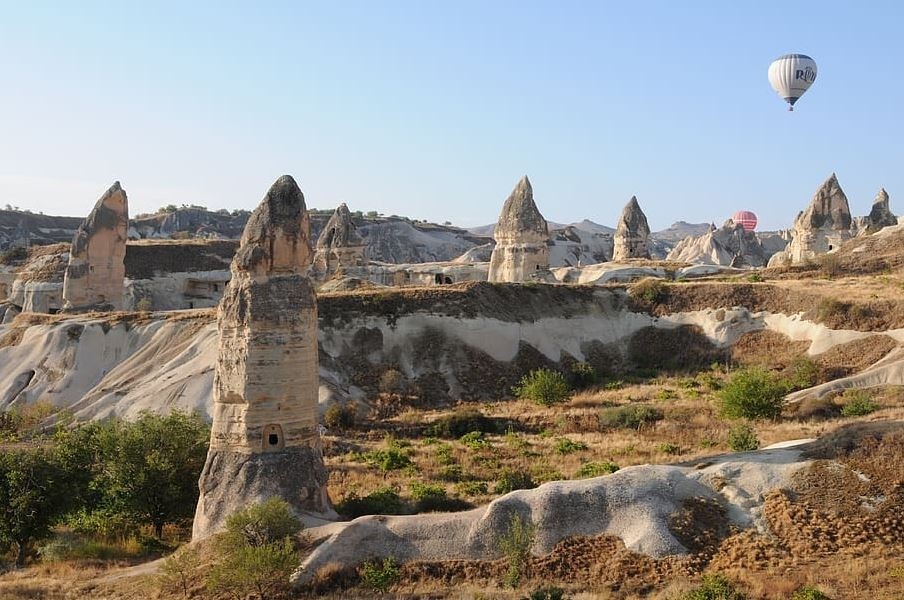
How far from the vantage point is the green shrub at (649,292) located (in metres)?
35.1

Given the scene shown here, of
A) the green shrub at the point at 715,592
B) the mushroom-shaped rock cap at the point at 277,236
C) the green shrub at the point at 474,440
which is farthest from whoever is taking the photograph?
the green shrub at the point at 474,440

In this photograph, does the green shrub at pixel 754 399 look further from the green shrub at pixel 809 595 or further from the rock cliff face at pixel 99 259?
the rock cliff face at pixel 99 259

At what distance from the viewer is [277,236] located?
1539 centimetres

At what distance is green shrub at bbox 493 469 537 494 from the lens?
1738 cm

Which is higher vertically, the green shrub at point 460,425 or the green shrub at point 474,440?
the green shrub at point 460,425

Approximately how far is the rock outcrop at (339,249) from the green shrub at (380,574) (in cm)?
3418

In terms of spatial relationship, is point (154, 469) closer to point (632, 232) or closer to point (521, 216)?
point (521, 216)

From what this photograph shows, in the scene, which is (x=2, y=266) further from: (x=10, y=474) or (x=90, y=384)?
(x=10, y=474)

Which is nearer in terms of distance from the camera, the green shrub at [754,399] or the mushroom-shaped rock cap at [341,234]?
the green shrub at [754,399]

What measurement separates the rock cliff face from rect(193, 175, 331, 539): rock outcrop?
24048mm

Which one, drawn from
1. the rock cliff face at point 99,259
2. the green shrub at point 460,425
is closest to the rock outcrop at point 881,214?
the green shrub at point 460,425

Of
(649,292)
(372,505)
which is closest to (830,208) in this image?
(649,292)

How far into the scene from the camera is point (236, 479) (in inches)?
583

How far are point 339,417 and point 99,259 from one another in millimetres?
18287
